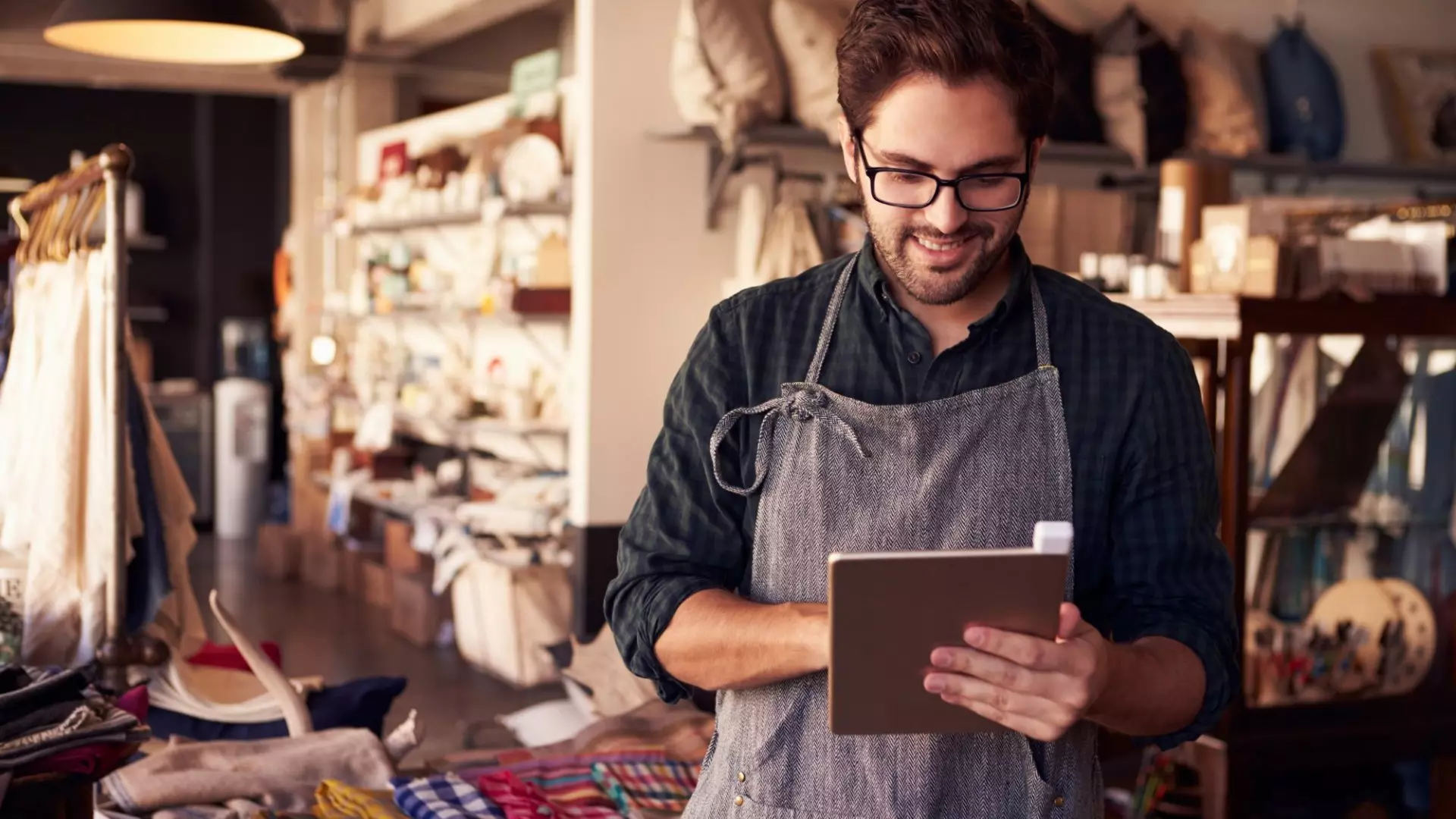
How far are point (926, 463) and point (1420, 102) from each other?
5373 mm

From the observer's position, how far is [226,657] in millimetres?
4016

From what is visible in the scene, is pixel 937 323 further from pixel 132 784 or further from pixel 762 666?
pixel 132 784

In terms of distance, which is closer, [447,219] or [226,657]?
[226,657]

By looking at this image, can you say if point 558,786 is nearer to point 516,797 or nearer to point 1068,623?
point 516,797

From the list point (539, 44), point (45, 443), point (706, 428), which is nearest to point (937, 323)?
Result: point (706, 428)

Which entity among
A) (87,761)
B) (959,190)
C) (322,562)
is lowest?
(322,562)

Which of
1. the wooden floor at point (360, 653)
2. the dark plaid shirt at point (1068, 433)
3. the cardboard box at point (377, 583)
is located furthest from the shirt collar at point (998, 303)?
the cardboard box at point (377, 583)

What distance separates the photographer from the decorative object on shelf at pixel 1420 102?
620cm

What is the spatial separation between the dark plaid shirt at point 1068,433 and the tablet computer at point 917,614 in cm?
29

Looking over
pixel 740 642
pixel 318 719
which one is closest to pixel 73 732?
pixel 740 642

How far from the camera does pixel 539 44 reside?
9.87 m

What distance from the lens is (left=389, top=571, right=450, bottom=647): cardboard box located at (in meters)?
7.01

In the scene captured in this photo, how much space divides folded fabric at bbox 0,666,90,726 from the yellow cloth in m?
0.62

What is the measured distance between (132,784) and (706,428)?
5.55 feet
